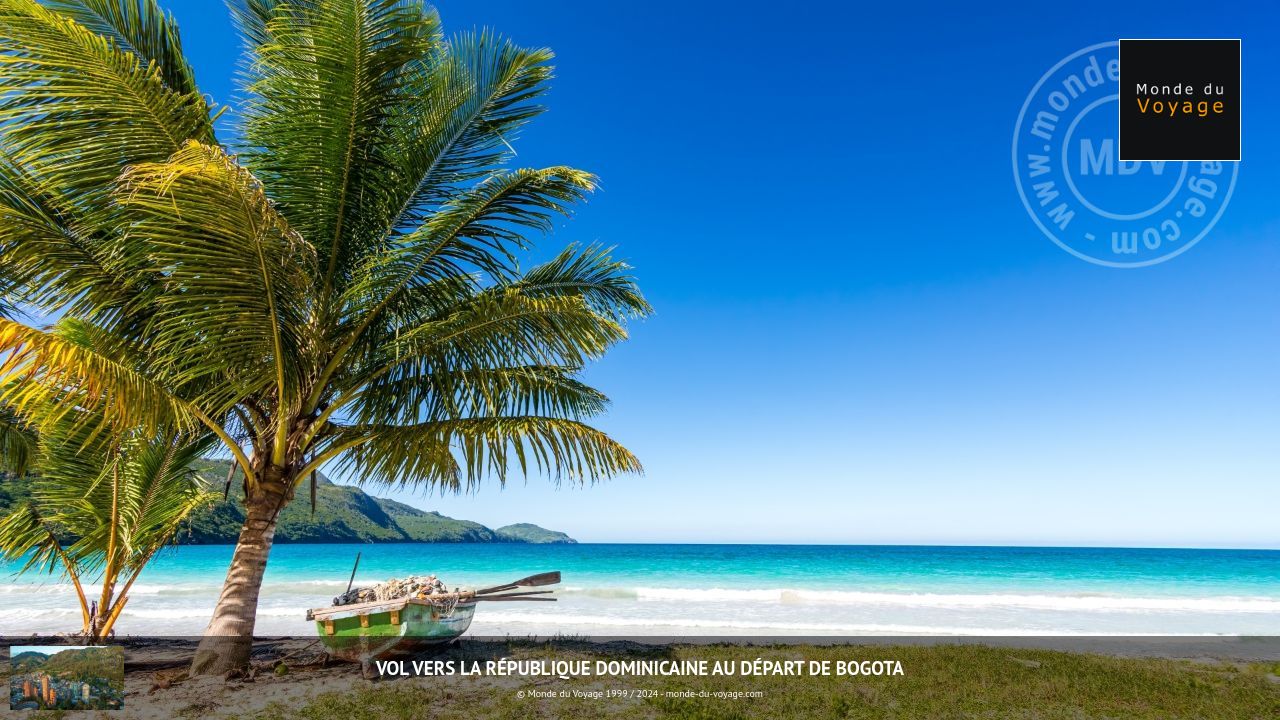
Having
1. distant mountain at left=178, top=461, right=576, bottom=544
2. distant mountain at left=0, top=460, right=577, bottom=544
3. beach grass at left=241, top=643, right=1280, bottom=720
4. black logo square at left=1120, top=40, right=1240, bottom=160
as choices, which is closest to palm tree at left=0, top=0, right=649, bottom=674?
beach grass at left=241, top=643, right=1280, bottom=720

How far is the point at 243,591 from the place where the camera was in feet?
22.1

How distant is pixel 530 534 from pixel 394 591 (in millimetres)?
112336

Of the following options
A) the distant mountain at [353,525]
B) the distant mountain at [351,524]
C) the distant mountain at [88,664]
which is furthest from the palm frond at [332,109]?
the distant mountain at [351,524]

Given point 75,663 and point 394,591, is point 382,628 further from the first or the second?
point 75,663

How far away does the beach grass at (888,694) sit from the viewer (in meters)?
6.14

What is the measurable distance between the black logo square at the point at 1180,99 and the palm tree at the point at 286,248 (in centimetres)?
614

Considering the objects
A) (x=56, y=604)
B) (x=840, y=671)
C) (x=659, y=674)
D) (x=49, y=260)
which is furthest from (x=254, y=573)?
(x=56, y=604)

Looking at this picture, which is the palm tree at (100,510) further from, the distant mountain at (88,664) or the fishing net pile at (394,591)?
the fishing net pile at (394,591)

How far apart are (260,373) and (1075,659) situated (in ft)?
34.7

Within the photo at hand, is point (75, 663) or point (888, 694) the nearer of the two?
point (75, 663)

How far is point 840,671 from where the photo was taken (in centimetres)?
791

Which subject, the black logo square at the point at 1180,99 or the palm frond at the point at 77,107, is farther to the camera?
the black logo square at the point at 1180,99

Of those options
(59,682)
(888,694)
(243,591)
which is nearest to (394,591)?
(243,591)

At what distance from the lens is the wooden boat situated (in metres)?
7.23
